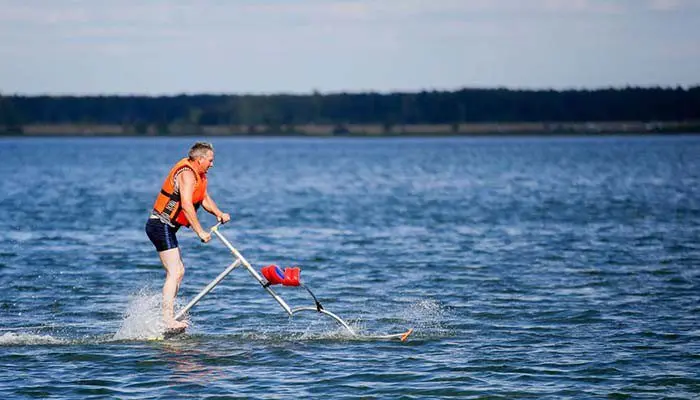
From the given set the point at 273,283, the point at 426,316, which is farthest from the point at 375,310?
the point at 273,283

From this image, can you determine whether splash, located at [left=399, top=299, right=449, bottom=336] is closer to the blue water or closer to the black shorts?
the blue water

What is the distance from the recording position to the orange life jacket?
13.8 meters

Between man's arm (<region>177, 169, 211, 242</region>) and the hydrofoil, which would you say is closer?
man's arm (<region>177, 169, 211, 242</region>)

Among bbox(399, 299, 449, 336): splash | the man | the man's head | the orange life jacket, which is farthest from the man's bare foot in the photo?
bbox(399, 299, 449, 336): splash

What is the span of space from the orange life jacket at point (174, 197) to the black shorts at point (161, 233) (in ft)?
0.26

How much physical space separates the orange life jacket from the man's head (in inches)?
2.6

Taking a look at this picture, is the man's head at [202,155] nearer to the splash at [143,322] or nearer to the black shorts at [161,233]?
the black shorts at [161,233]

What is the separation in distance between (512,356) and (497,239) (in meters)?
15.1

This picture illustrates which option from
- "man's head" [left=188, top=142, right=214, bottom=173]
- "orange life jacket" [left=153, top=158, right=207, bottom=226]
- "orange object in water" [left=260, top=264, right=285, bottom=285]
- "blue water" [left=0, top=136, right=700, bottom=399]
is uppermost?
"man's head" [left=188, top=142, right=214, bottom=173]

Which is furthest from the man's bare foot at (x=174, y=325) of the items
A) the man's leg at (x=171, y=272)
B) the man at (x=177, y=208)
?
the man's leg at (x=171, y=272)

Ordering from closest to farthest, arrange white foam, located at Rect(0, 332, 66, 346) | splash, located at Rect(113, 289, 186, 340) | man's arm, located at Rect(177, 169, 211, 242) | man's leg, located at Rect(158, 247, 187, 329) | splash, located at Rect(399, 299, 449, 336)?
man's arm, located at Rect(177, 169, 211, 242) → man's leg, located at Rect(158, 247, 187, 329) → white foam, located at Rect(0, 332, 66, 346) → splash, located at Rect(113, 289, 186, 340) → splash, located at Rect(399, 299, 449, 336)

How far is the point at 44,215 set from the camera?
3834 centimetres

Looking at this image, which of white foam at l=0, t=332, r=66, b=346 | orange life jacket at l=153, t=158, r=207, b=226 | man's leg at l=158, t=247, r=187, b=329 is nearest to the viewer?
orange life jacket at l=153, t=158, r=207, b=226

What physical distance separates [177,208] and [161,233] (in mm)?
332
